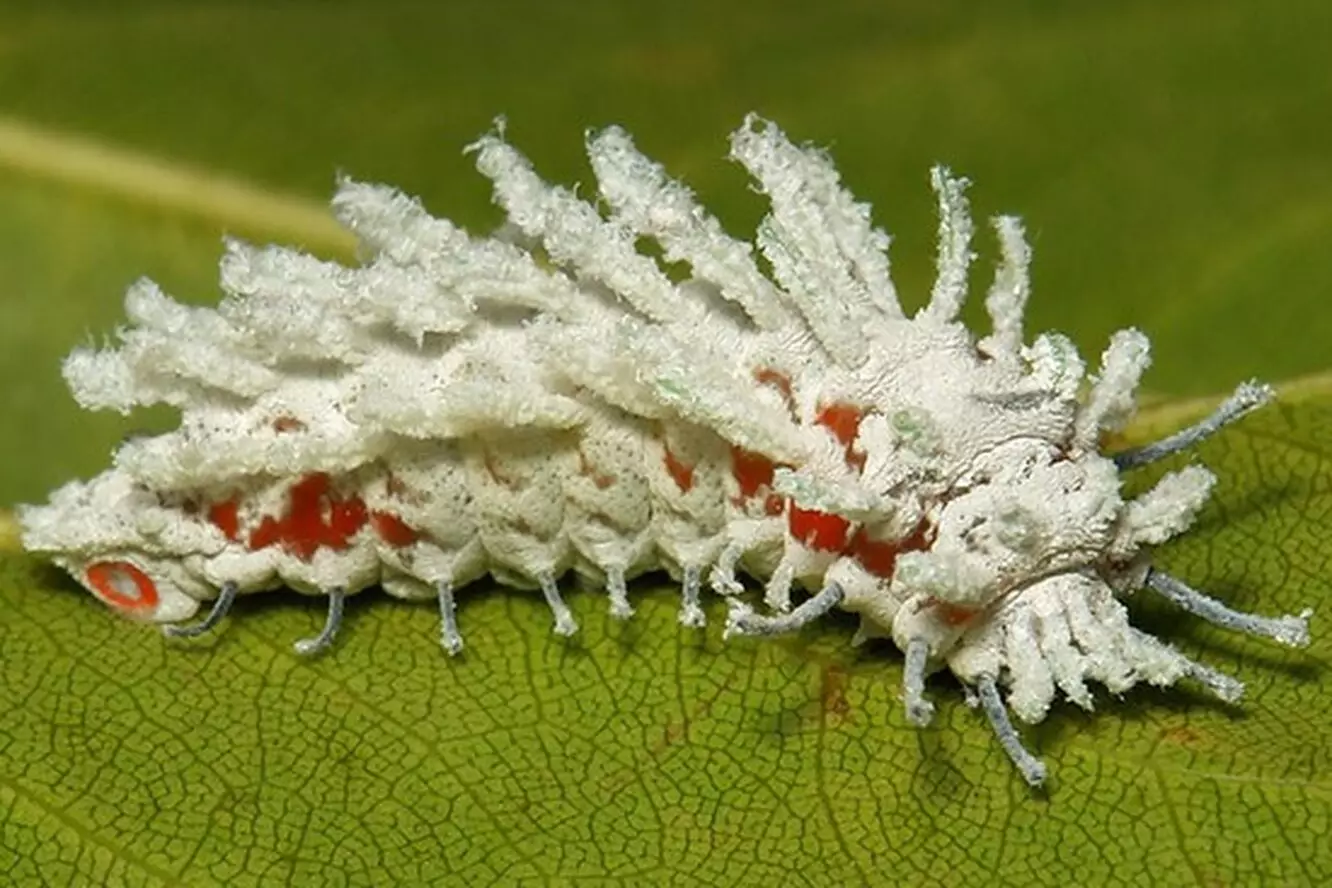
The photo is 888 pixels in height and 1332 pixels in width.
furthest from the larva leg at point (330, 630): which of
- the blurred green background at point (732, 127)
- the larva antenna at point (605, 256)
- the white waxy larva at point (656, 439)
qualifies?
the blurred green background at point (732, 127)

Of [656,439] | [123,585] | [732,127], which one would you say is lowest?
[123,585]

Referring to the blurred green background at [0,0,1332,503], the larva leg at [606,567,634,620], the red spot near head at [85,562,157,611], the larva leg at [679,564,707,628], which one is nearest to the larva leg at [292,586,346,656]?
the red spot near head at [85,562,157,611]

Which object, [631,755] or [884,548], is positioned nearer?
[884,548]

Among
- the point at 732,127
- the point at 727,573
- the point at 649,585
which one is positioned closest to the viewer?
the point at 727,573

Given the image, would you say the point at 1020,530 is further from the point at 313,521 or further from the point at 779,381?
the point at 313,521

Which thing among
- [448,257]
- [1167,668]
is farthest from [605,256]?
[1167,668]

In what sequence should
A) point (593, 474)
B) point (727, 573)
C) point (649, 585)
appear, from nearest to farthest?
point (727, 573), point (593, 474), point (649, 585)

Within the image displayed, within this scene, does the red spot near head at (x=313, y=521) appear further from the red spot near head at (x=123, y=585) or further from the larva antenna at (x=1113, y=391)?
the larva antenna at (x=1113, y=391)
